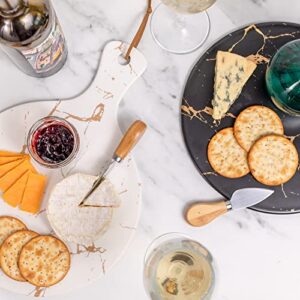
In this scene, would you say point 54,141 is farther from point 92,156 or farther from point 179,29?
point 179,29

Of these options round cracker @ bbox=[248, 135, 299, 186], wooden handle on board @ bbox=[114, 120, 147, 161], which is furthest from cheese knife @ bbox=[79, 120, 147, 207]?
round cracker @ bbox=[248, 135, 299, 186]

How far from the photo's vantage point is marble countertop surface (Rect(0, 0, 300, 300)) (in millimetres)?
1157

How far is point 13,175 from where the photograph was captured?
1.13 meters

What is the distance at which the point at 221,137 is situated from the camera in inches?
45.3

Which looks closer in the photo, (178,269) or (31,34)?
(31,34)

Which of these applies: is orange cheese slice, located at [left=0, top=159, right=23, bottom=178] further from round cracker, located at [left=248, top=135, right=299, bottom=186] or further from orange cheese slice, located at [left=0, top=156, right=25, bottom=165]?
round cracker, located at [left=248, top=135, right=299, bottom=186]

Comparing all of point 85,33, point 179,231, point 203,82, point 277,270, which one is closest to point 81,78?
point 85,33

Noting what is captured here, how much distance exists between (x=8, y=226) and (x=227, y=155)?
0.43 m

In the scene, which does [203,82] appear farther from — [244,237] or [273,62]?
[244,237]

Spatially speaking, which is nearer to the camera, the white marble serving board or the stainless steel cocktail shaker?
the stainless steel cocktail shaker

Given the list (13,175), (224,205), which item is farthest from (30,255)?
(224,205)

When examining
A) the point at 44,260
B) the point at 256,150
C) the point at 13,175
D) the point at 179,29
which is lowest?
the point at 44,260

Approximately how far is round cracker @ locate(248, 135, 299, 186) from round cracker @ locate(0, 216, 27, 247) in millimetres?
449

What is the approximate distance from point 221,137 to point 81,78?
292 millimetres
